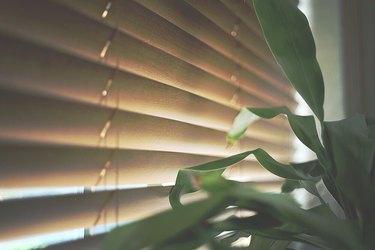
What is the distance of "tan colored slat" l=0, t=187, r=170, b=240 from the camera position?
432 millimetres

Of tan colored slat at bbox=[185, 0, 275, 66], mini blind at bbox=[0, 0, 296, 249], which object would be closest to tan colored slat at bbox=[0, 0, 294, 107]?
mini blind at bbox=[0, 0, 296, 249]

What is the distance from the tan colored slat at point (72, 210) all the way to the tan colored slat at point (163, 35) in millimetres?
193

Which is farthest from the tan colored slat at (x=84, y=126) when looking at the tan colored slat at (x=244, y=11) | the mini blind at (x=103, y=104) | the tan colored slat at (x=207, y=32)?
the tan colored slat at (x=244, y=11)

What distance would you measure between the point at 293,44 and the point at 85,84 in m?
0.27

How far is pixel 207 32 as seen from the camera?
79 cm

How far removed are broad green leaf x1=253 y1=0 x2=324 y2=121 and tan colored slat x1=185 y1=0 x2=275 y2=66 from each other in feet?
0.52

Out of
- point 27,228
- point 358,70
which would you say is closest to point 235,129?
point 27,228

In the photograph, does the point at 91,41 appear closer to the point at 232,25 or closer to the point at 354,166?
the point at 354,166

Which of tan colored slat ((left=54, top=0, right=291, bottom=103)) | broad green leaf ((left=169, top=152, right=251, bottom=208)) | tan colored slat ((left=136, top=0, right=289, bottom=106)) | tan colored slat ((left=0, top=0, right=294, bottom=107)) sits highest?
tan colored slat ((left=136, top=0, right=289, bottom=106))

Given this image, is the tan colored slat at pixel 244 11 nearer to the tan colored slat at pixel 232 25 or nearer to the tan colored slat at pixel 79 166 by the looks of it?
the tan colored slat at pixel 232 25

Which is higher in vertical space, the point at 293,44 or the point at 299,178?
the point at 293,44

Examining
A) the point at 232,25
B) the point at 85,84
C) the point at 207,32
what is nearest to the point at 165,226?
the point at 85,84

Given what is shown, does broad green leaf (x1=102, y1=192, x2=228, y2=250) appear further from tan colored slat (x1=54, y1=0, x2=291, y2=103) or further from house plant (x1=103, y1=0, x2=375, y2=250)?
tan colored slat (x1=54, y1=0, x2=291, y2=103)

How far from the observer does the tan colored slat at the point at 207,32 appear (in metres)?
0.65
